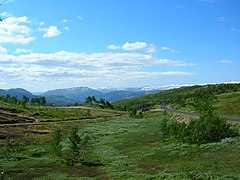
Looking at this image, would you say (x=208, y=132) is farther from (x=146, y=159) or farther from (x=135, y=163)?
(x=135, y=163)

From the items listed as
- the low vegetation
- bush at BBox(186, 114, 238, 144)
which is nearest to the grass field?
the low vegetation

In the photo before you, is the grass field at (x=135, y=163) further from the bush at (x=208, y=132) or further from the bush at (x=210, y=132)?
the bush at (x=208, y=132)

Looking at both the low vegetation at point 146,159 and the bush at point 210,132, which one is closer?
the low vegetation at point 146,159

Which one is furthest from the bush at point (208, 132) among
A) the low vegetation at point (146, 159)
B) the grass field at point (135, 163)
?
the grass field at point (135, 163)

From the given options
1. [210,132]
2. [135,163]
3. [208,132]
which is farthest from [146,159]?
[210,132]

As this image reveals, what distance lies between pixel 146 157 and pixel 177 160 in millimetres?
7768

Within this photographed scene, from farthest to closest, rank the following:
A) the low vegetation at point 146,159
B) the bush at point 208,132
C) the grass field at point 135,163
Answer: the bush at point 208,132 → the low vegetation at point 146,159 → the grass field at point 135,163

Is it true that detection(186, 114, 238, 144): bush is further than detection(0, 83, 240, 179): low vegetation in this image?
Yes

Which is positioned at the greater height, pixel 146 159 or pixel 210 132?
pixel 210 132

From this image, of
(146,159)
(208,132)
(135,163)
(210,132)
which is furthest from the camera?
(210,132)

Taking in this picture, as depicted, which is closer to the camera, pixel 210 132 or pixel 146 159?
pixel 146 159

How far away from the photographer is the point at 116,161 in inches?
2213

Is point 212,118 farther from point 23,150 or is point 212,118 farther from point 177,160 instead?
point 23,150

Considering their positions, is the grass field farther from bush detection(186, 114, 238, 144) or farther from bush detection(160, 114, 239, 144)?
bush detection(160, 114, 239, 144)
